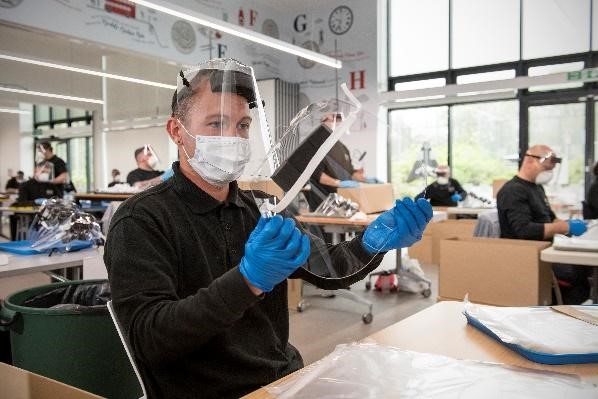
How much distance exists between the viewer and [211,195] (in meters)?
1.20

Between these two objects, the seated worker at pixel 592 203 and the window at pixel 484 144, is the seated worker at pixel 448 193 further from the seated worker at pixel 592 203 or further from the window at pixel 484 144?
the seated worker at pixel 592 203

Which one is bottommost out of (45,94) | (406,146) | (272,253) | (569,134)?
(272,253)

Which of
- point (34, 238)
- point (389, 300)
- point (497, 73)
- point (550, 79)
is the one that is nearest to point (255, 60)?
point (497, 73)

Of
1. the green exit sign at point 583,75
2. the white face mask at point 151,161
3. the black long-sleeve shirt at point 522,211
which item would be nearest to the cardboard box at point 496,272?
the black long-sleeve shirt at point 522,211

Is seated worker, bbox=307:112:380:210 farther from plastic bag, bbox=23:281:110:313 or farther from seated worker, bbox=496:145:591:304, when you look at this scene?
seated worker, bbox=496:145:591:304

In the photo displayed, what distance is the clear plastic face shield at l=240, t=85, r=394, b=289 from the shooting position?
105 cm

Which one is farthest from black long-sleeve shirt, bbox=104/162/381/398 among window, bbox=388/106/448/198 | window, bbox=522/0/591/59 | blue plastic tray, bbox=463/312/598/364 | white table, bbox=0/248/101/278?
window, bbox=522/0/591/59

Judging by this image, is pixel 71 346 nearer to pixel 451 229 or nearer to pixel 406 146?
pixel 406 146

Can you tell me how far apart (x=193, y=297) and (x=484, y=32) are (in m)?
8.08

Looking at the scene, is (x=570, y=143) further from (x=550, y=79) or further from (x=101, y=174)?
(x=101, y=174)

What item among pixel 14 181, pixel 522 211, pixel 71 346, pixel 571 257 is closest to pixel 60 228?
pixel 71 346

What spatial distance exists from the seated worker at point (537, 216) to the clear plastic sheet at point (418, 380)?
2.39m

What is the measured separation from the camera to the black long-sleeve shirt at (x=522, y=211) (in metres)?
3.13

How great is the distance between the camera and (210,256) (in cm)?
112
